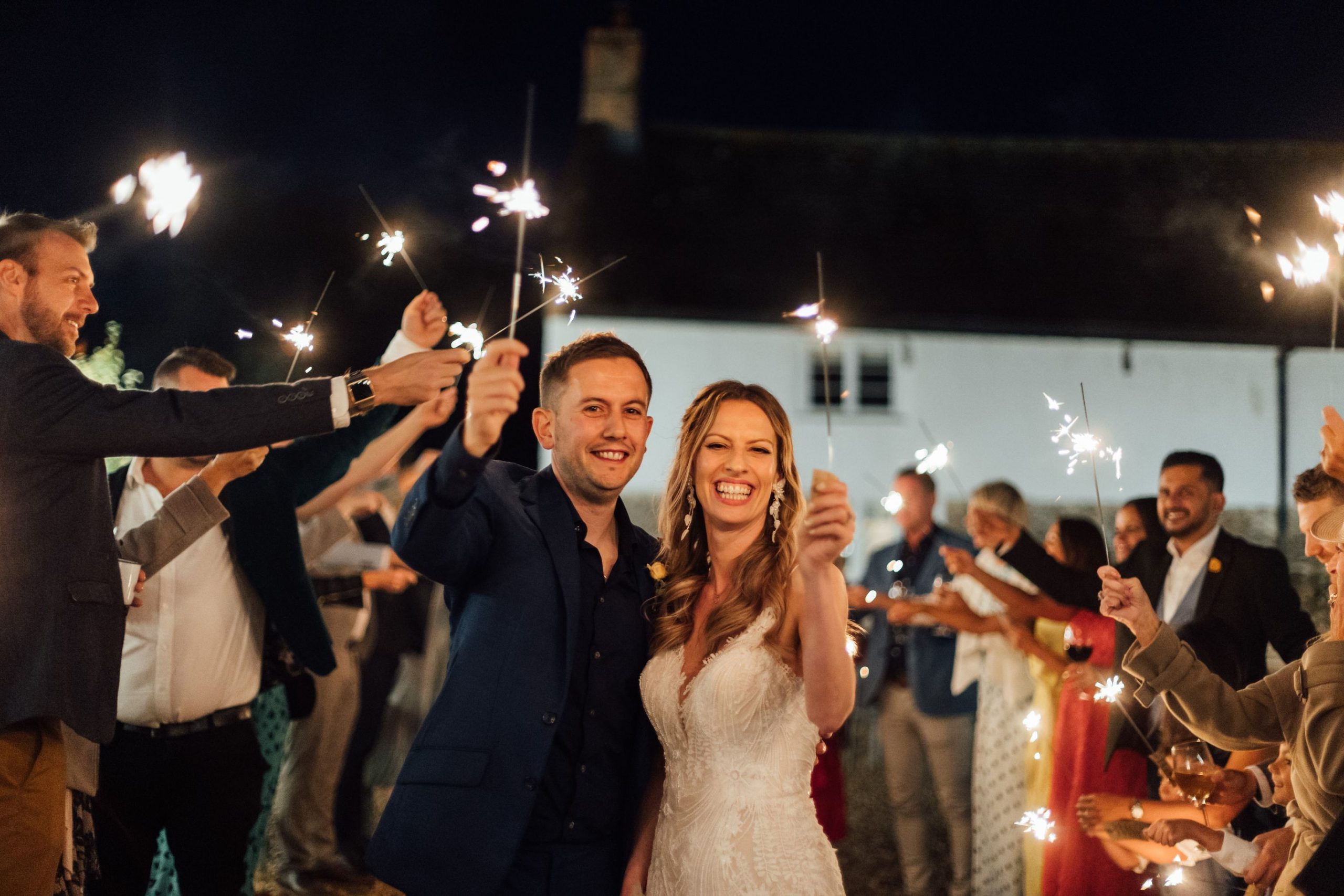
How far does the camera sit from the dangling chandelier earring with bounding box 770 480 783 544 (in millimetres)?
3330

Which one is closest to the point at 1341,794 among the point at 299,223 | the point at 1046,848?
the point at 1046,848

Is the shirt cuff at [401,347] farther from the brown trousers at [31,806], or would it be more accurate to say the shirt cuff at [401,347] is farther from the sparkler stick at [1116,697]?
the sparkler stick at [1116,697]

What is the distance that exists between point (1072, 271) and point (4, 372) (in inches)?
554

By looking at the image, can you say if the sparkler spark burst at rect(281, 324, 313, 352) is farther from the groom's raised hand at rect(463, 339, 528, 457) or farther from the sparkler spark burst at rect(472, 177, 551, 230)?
the groom's raised hand at rect(463, 339, 528, 457)

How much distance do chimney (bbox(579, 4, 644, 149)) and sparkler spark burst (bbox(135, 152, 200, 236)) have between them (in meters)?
12.8

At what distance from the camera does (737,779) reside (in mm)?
2984

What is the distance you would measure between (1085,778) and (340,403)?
381cm

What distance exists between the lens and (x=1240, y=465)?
46.1 ft

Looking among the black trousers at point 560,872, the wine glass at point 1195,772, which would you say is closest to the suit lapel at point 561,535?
the black trousers at point 560,872

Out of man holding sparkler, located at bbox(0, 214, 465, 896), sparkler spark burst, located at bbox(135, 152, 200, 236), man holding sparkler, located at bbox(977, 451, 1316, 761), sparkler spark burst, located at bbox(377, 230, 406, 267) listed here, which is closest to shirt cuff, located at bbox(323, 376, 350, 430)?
man holding sparkler, located at bbox(0, 214, 465, 896)

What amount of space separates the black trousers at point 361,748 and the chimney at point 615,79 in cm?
1067

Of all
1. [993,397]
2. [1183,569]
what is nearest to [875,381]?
[993,397]

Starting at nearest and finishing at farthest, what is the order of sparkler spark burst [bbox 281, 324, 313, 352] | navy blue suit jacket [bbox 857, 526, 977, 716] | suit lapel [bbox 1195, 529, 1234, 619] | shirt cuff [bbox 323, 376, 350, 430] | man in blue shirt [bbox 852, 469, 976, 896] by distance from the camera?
shirt cuff [bbox 323, 376, 350, 430]
sparkler spark burst [bbox 281, 324, 313, 352]
suit lapel [bbox 1195, 529, 1234, 619]
man in blue shirt [bbox 852, 469, 976, 896]
navy blue suit jacket [bbox 857, 526, 977, 716]

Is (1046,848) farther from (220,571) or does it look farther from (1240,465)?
(1240,465)
